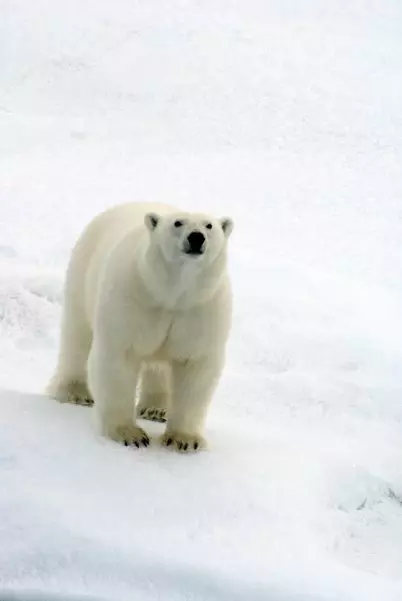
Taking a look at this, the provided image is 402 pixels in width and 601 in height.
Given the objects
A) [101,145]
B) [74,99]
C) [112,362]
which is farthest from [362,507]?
[74,99]

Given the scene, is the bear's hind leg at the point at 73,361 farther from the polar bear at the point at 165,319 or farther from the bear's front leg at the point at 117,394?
the bear's front leg at the point at 117,394

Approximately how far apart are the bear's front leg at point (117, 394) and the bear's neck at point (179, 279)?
0.28m

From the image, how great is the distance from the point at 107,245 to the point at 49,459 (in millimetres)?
1096

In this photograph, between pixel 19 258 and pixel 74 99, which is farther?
pixel 74 99

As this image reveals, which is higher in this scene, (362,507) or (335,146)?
(335,146)

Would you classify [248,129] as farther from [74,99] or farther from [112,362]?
[112,362]

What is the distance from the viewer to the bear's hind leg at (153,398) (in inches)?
173

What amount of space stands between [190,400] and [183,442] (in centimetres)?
16

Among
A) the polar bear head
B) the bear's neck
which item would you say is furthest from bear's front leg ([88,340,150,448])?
the polar bear head

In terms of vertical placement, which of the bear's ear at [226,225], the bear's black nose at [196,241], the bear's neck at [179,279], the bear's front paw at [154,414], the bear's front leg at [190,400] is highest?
the bear's ear at [226,225]

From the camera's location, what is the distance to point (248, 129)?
12.5 meters

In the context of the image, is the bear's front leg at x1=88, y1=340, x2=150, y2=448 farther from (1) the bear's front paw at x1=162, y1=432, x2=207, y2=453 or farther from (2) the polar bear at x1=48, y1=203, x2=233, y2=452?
(1) the bear's front paw at x1=162, y1=432, x2=207, y2=453

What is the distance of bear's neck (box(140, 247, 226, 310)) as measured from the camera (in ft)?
11.7

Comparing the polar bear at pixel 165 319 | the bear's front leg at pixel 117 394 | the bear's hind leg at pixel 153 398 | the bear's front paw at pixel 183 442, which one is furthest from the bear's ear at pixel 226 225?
the bear's hind leg at pixel 153 398
